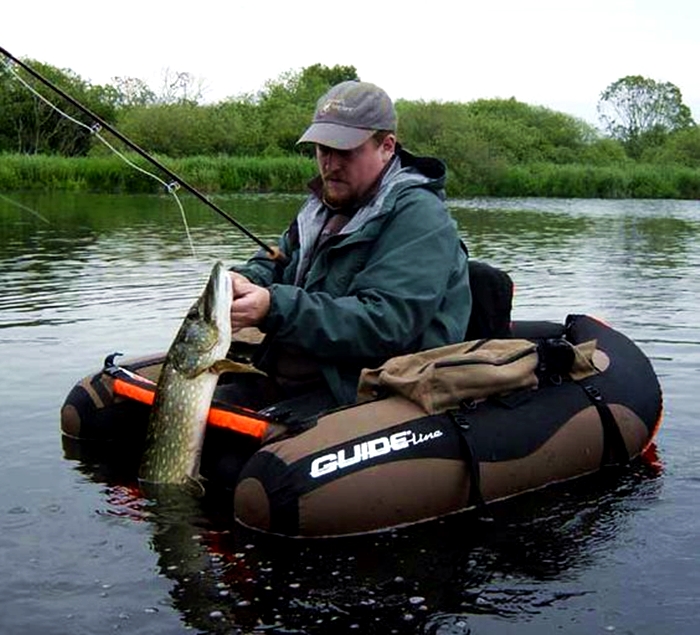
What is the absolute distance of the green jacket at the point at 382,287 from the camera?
5.36 m

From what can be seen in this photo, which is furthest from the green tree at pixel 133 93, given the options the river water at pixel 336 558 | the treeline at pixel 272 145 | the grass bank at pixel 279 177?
the river water at pixel 336 558

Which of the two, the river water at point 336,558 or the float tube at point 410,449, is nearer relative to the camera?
the river water at point 336,558

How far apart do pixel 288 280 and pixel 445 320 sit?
98 centimetres

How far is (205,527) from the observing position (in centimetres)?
532

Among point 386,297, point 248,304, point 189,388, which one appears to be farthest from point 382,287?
point 189,388

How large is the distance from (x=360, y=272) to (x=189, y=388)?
983 millimetres

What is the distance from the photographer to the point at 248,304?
17.2 ft

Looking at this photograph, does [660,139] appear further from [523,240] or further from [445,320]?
[445,320]

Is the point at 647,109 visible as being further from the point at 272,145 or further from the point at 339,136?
the point at 339,136

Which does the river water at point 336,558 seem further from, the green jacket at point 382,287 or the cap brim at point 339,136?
the cap brim at point 339,136

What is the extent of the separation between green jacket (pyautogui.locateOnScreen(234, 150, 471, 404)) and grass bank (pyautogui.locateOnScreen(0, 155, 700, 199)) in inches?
1110

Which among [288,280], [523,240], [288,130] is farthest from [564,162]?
[288,280]

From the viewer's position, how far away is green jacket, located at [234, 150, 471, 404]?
211 inches

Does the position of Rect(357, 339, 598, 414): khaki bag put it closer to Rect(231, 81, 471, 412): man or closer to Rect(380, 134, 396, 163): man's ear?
Rect(231, 81, 471, 412): man
